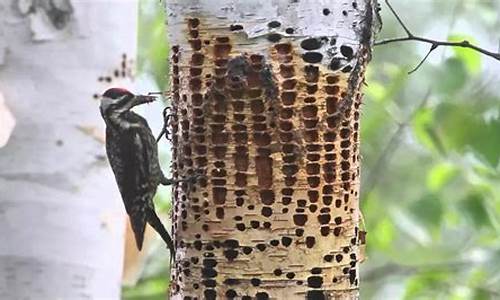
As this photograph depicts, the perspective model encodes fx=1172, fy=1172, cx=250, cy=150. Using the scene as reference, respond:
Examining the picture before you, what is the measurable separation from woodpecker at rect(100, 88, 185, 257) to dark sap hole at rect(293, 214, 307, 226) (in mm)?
135

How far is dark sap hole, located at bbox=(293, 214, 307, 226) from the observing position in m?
0.73

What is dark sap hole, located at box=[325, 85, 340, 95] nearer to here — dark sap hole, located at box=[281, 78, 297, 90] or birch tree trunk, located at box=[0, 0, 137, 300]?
dark sap hole, located at box=[281, 78, 297, 90]

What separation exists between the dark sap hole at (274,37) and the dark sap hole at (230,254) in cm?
13

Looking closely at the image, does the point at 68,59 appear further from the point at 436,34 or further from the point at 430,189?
the point at 436,34

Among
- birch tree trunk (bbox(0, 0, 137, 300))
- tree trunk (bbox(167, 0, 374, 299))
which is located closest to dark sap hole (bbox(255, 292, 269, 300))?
tree trunk (bbox(167, 0, 374, 299))

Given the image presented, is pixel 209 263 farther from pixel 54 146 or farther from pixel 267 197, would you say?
pixel 54 146

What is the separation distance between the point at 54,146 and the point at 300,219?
1.76 feet

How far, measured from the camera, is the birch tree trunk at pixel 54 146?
3.92 feet

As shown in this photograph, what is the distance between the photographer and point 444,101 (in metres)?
1.42

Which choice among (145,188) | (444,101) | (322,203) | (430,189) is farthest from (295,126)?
(430,189)

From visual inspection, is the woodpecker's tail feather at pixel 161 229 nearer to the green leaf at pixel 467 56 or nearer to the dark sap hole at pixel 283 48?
the dark sap hole at pixel 283 48

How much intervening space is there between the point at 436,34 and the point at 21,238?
947mm

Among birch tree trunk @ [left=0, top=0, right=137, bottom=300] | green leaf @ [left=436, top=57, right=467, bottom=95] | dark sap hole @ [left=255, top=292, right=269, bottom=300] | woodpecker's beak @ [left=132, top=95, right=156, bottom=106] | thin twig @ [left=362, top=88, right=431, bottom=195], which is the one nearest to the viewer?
dark sap hole @ [left=255, top=292, right=269, bottom=300]

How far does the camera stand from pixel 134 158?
2.77 feet
